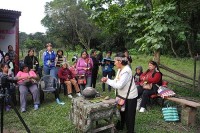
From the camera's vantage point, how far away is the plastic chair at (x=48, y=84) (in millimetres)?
7633

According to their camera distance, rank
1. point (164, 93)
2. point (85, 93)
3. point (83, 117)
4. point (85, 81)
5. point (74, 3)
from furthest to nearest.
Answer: point (74, 3)
point (85, 81)
point (164, 93)
point (85, 93)
point (83, 117)

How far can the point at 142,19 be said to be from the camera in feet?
23.0

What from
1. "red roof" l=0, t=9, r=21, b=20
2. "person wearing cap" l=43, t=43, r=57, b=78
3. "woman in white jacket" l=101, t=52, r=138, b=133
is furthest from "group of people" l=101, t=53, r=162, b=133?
"red roof" l=0, t=9, r=21, b=20

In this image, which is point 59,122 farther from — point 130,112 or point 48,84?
point 48,84

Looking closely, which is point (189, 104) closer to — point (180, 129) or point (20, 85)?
point (180, 129)

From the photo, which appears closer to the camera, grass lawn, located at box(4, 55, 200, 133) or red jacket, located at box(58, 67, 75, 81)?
grass lawn, located at box(4, 55, 200, 133)

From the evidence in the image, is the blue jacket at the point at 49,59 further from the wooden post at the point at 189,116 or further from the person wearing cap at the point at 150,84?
the wooden post at the point at 189,116

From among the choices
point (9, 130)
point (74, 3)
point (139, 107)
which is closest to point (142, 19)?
point (139, 107)

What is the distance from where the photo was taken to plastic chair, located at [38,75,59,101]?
7.63m

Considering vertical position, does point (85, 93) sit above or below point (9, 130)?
above

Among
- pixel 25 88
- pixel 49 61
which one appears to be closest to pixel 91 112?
pixel 25 88

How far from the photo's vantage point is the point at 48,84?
7945 mm

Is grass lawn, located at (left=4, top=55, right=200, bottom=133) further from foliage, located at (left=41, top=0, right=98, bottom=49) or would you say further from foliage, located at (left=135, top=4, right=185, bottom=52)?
foliage, located at (left=41, top=0, right=98, bottom=49)

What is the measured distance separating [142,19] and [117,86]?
3012 millimetres
